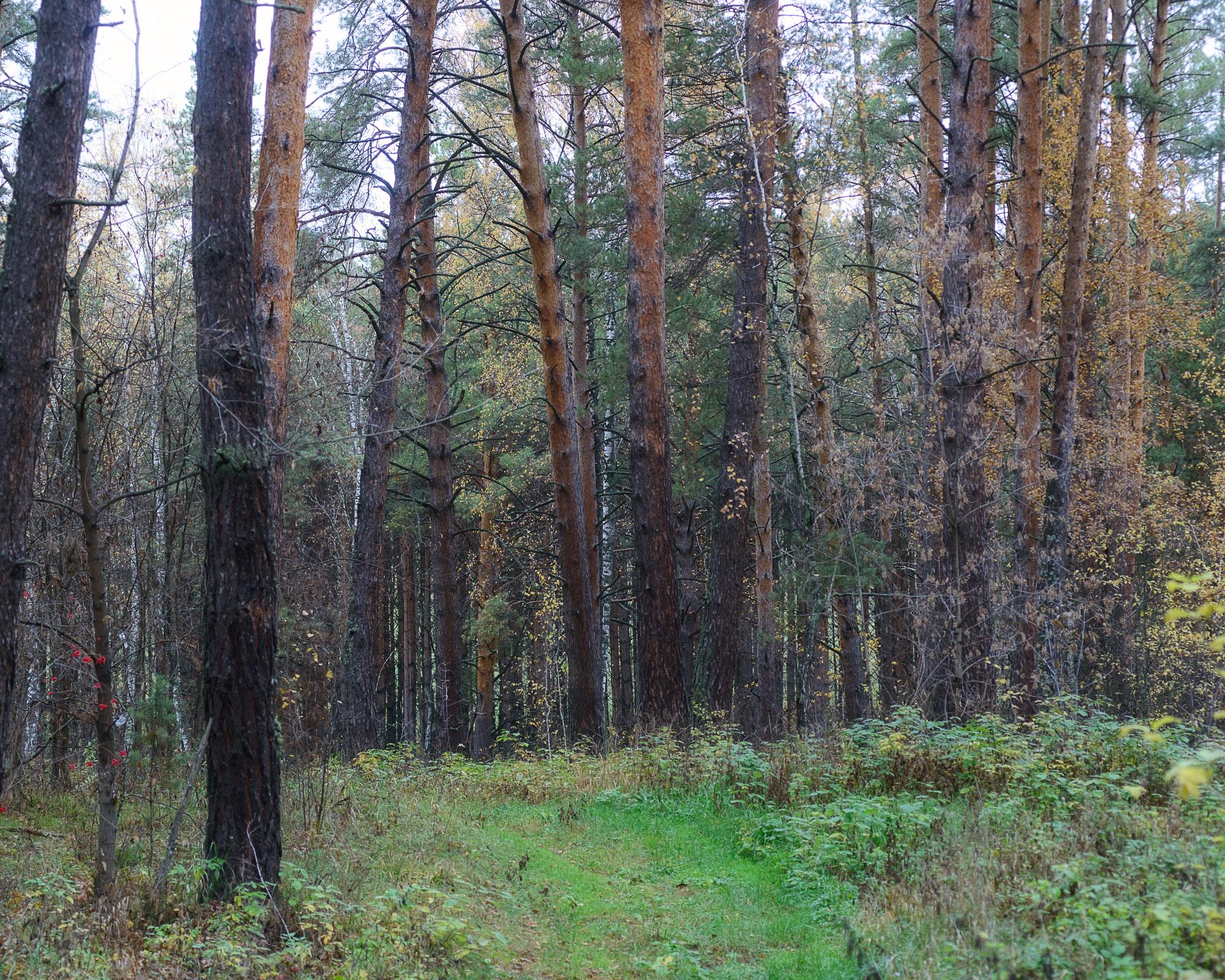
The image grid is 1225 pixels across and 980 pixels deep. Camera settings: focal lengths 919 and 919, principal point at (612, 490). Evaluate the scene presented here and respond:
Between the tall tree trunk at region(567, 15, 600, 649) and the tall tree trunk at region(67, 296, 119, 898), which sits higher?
the tall tree trunk at region(567, 15, 600, 649)

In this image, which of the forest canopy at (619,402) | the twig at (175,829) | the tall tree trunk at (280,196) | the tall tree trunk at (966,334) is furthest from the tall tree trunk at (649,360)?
the twig at (175,829)

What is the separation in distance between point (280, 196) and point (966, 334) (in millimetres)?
7222

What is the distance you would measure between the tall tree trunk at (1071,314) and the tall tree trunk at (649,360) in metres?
5.82

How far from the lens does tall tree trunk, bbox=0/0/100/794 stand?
532 centimetres

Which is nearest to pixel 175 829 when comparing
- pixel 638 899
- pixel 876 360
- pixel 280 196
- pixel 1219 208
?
Result: pixel 638 899

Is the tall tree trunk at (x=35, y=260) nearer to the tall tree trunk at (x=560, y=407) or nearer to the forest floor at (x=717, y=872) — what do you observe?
the forest floor at (x=717, y=872)

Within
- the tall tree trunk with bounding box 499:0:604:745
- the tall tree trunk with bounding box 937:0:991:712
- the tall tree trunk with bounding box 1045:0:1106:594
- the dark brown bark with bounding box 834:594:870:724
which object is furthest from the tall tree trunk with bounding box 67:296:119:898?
the tall tree trunk with bounding box 1045:0:1106:594

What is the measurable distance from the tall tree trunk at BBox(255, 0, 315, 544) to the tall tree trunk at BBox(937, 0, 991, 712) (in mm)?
6838

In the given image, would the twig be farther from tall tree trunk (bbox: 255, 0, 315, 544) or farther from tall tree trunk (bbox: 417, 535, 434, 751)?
tall tree trunk (bbox: 417, 535, 434, 751)

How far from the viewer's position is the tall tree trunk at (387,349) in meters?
11.8

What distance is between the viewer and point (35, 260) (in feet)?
17.9

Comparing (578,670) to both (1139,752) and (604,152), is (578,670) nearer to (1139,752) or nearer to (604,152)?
(1139,752)

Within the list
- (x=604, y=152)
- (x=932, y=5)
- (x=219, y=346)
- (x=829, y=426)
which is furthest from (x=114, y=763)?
(x=932, y=5)

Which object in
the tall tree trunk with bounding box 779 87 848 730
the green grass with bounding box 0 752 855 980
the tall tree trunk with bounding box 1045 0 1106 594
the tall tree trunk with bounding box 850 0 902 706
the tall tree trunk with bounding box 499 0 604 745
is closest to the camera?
the green grass with bounding box 0 752 855 980
